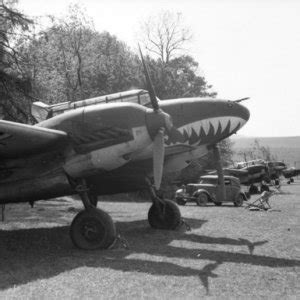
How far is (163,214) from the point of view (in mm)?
14508

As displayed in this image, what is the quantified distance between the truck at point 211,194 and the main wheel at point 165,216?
11.7 metres

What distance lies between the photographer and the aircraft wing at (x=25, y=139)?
30.3 feet

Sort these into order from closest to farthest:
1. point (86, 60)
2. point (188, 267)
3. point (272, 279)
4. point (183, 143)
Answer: point (272, 279)
point (188, 267)
point (183, 143)
point (86, 60)

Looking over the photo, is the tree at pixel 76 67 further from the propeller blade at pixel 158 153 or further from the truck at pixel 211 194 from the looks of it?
the propeller blade at pixel 158 153

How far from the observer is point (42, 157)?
10.9 metres

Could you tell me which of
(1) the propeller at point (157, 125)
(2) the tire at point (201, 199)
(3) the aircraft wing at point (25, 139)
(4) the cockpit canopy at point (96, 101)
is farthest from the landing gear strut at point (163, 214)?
(2) the tire at point (201, 199)

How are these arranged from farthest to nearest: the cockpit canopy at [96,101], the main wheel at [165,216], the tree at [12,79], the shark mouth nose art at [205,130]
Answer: the tree at [12,79]
the main wheel at [165,216]
the cockpit canopy at [96,101]
the shark mouth nose art at [205,130]

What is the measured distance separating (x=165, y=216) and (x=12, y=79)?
13.3 m

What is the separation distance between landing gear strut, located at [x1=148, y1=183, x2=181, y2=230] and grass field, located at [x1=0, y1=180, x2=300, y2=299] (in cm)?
57

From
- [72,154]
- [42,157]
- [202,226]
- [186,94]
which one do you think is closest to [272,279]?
[72,154]

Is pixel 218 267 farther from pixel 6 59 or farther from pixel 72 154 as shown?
pixel 6 59

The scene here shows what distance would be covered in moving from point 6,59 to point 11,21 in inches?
110

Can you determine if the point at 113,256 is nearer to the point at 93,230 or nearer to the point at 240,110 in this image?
the point at 93,230

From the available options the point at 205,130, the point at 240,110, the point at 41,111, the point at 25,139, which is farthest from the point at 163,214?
the point at 25,139
